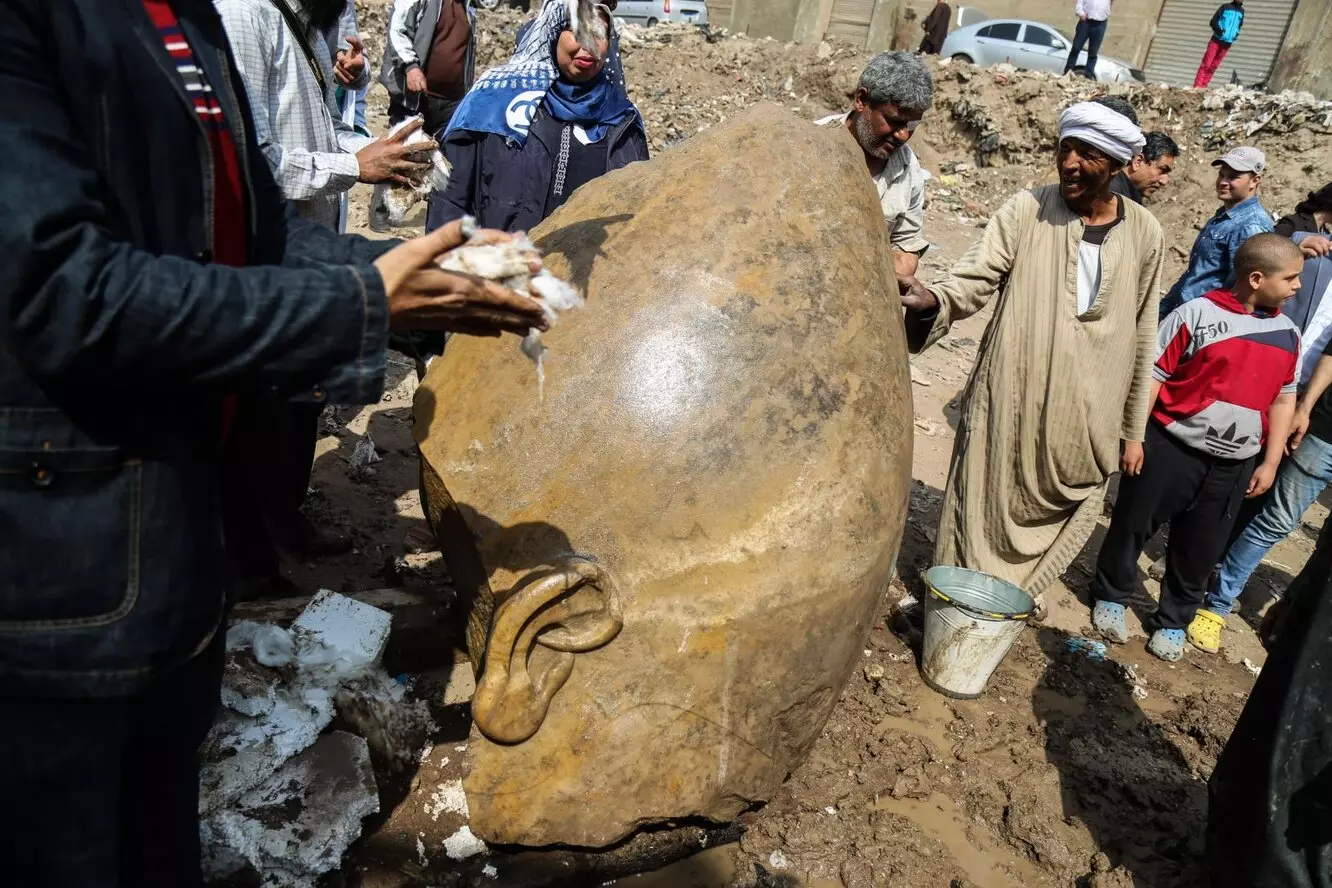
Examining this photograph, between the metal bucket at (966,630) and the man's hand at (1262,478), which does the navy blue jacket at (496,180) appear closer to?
the metal bucket at (966,630)

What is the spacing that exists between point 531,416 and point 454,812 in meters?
1.16

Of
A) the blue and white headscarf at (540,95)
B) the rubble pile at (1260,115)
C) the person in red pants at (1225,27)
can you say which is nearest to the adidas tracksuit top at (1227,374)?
the blue and white headscarf at (540,95)

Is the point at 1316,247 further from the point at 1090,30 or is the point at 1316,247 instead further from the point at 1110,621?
the point at 1090,30

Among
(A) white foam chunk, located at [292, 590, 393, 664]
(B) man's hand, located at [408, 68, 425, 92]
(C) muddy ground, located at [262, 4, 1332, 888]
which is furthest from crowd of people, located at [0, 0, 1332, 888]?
(B) man's hand, located at [408, 68, 425, 92]

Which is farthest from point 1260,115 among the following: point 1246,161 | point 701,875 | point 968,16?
point 701,875

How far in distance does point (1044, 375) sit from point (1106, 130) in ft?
2.98

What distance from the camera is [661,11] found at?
1920cm

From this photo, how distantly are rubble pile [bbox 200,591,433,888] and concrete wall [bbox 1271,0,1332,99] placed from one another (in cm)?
1790

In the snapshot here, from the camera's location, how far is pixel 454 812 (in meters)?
2.38

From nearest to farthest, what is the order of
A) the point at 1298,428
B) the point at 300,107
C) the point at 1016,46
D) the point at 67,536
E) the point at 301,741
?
the point at 67,536
the point at 301,741
the point at 300,107
the point at 1298,428
the point at 1016,46

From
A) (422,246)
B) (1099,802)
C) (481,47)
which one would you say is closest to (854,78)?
(481,47)

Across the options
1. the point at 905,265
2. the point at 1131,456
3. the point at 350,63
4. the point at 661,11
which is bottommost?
the point at 1131,456

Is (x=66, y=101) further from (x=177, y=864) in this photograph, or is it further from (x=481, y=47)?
(x=481, y=47)

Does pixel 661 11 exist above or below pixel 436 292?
below
